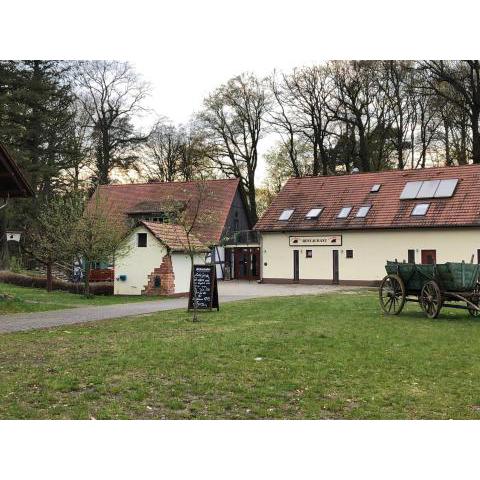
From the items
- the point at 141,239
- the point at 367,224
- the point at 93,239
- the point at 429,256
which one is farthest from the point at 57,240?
the point at 429,256

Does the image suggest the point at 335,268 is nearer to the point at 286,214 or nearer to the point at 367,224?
the point at 367,224

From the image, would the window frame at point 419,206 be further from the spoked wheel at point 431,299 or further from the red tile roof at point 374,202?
the spoked wheel at point 431,299

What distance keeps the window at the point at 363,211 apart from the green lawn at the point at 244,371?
19.8 metres

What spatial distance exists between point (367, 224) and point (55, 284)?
15925 millimetres

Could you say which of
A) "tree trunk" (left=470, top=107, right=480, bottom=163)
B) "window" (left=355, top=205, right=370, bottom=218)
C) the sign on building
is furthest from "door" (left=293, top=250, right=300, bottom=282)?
"tree trunk" (left=470, top=107, right=480, bottom=163)

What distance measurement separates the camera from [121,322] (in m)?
15.2

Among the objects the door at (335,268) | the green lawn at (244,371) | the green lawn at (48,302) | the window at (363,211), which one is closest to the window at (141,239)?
the green lawn at (48,302)

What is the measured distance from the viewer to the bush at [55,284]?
2767cm

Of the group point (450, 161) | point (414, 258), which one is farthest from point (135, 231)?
point (450, 161)

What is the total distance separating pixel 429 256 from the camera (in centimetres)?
3184

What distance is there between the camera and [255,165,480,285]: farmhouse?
31297 millimetres
